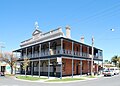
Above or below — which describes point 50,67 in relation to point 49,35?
below

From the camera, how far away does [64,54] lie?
38.7 m

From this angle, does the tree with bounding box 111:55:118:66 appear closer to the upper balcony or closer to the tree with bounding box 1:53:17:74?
the upper balcony

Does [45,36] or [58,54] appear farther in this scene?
[45,36]

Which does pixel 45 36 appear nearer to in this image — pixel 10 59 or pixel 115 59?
pixel 10 59

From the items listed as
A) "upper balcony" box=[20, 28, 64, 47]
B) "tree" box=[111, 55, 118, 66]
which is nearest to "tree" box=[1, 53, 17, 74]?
"upper balcony" box=[20, 28, 64, 47]

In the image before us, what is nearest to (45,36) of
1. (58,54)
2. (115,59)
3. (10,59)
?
(58,54)

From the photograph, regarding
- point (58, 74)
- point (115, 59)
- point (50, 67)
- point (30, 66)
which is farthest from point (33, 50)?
point (115, 59)

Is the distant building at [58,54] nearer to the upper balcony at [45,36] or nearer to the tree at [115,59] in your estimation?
the upper balcony at [45,36]

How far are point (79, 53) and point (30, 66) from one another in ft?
48.1

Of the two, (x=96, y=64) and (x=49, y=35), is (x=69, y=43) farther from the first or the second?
(x=96, y=64)

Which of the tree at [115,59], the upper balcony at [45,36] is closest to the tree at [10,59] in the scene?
the upper balcony at [45,36]

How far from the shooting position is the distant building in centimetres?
4028

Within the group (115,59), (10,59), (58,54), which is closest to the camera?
(58,54)

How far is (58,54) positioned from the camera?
3856cm
